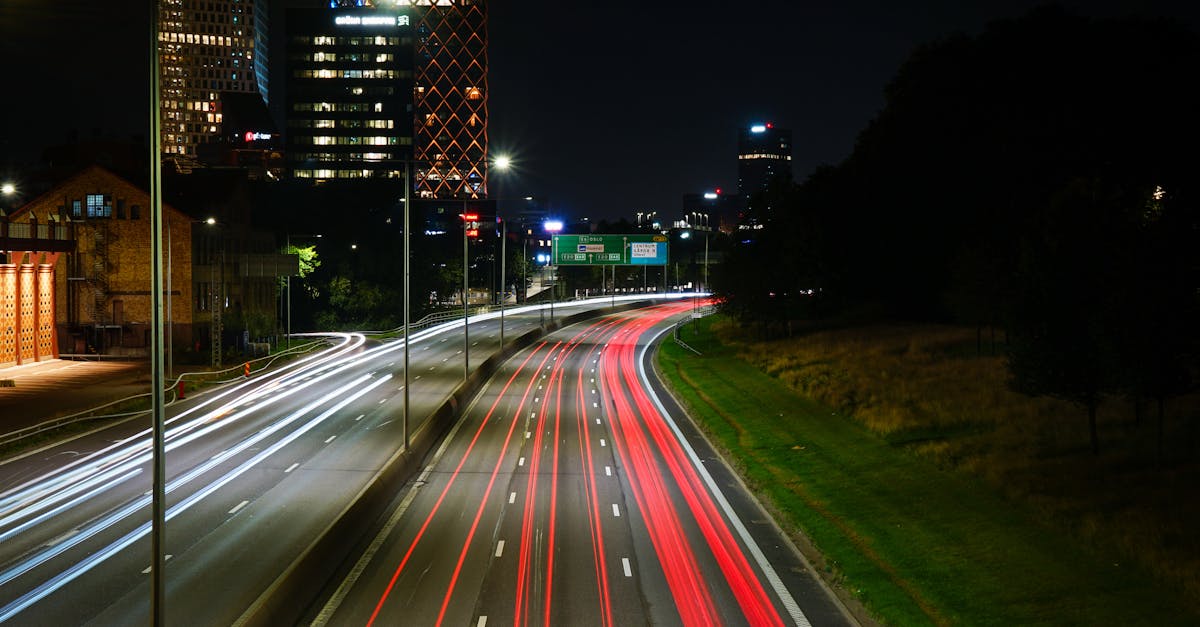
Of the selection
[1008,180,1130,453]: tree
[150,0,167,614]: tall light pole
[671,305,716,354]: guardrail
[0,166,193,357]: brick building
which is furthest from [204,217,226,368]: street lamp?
[150,0,167,614]: tall light pole

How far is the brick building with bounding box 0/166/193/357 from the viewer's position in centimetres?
6556

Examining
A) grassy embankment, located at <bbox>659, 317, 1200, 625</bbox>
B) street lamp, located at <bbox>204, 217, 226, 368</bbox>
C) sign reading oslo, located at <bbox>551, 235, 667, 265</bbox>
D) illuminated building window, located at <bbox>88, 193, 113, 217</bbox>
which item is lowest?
grassy embankment, located at <bbox>659, 317, 1200, 625</bbox>

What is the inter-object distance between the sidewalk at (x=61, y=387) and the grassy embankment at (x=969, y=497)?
28345mm

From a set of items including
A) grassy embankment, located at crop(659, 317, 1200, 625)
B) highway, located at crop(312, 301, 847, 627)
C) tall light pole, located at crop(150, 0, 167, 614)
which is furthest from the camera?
grassy embankment, located at crop(659, 317, 1200, 625)

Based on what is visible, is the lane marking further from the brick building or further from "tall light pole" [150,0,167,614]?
the brick building

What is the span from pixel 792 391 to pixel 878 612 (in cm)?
2964

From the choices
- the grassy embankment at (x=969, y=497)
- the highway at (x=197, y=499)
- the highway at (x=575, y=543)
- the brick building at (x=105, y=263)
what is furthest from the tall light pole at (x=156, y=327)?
the brick building at (x=105, y=263)

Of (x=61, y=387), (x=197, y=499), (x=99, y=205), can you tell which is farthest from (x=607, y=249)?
(x=197, y=499)

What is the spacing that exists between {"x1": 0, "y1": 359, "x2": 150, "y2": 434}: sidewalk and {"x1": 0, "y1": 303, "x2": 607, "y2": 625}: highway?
422cm

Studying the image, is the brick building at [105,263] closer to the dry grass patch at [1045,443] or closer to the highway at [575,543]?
the highway at [575,543]

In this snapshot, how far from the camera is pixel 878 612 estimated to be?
17484 millimetres

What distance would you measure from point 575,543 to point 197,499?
11.4 metres

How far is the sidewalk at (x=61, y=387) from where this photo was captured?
41062 mm

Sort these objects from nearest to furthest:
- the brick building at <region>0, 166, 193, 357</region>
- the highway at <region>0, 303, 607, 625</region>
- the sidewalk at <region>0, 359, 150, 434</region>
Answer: the highway at <region>0, 303, 607, 625</region> < the sidewalk at <region>0, 359, 150, 434</region> < the brick building at <region>0, 166, 193, 357</region>
